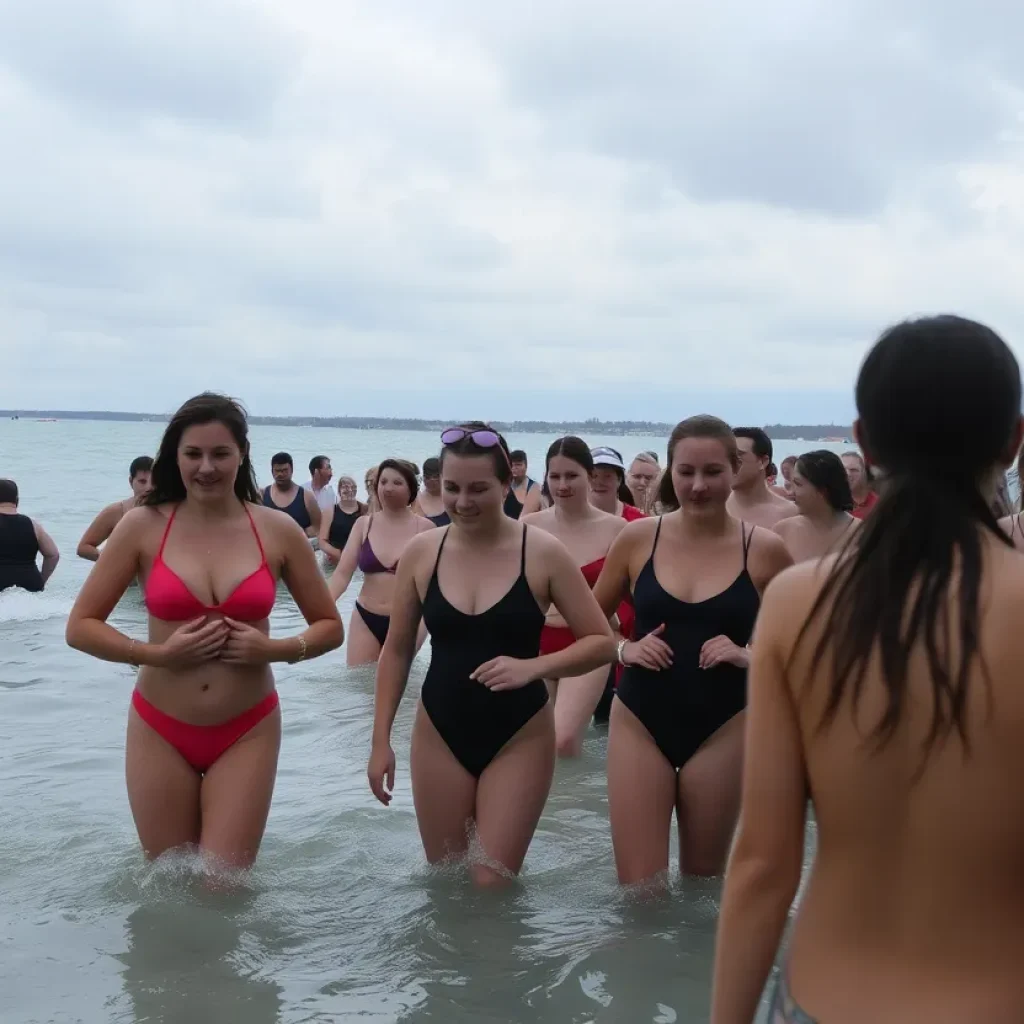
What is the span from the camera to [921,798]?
5.74ft

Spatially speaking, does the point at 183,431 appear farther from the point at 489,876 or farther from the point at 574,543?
the point at 574,543

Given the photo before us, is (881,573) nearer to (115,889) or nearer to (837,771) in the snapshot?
(837,771)

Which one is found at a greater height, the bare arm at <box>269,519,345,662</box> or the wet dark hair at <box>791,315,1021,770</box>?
the wet dark hair at <box>791,315,1021,770</box>

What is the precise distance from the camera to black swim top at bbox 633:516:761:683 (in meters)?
4.78

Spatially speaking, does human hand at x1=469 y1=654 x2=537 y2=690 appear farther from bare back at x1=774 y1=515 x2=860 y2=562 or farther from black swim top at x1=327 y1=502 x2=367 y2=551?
black swim top at x1=327 y1=502 x2=367 y2=551

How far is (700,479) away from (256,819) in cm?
215

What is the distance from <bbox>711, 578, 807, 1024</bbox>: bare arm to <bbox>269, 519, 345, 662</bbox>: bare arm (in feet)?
10.2

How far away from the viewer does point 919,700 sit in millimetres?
1732

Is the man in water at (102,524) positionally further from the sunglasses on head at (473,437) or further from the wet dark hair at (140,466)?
the sunglasses on head at (473,437)

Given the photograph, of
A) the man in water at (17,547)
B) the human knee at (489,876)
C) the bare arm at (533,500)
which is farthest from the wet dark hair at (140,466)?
the human knee at (489,876)

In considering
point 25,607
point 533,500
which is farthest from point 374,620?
point 25,607

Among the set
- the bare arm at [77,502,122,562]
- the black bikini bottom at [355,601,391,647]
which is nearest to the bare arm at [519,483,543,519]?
the black bikini bottom at [355,601,391,647]

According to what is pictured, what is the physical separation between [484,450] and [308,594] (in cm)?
93

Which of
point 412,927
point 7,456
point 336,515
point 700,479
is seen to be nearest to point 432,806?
point 412,927
